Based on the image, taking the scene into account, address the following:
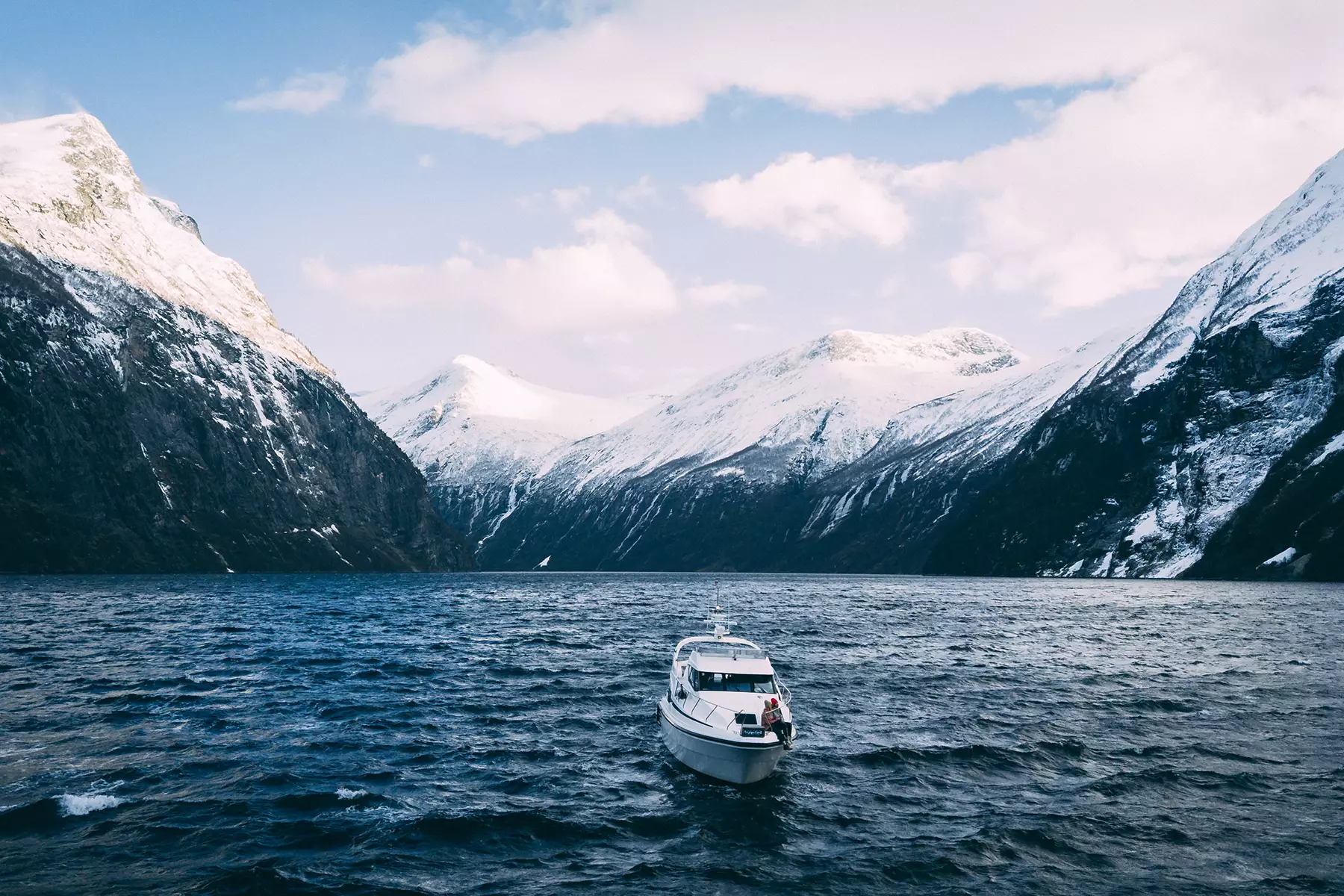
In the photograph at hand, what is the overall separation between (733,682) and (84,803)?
23834 millimetres

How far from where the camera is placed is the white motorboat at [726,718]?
117 ft

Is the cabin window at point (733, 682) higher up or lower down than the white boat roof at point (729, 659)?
lower down

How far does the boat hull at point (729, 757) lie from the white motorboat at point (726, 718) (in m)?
0.03

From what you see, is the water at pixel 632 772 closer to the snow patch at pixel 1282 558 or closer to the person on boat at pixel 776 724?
the person on boat at pixel 776 724

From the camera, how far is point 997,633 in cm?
9000

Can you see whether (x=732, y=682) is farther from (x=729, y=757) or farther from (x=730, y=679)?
(x=729, y=757)

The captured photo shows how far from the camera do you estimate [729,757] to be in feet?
117

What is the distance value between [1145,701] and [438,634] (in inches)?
2386

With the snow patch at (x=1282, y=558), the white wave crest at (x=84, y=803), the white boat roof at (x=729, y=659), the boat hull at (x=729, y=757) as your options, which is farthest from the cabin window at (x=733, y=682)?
the snow patch at (x=1282, y=558)

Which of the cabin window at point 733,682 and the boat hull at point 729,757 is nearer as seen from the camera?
the boat hull at point 729,757

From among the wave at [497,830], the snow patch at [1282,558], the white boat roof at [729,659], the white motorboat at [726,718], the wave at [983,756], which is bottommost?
the wave at [497,830]

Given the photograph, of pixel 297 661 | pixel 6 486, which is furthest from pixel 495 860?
pixel 6 486

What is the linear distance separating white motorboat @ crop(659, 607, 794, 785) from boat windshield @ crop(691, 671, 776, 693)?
3 centimetres

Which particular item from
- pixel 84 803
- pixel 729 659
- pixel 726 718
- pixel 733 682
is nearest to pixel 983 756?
pixel 733 682
